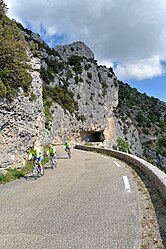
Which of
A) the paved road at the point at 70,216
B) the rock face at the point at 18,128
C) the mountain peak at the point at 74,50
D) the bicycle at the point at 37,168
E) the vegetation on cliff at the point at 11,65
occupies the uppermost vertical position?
the mountain peak at the point at 74,50

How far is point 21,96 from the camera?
1354 centimetres

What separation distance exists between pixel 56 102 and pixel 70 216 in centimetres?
4086

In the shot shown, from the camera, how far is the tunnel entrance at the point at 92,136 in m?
57.2

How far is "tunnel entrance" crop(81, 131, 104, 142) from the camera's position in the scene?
5715cm

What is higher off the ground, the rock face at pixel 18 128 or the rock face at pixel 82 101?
the rock face at pixel 82 101

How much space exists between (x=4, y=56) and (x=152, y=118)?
334 feet

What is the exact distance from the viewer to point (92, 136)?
61.9m

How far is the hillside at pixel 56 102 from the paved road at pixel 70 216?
13.2 ft

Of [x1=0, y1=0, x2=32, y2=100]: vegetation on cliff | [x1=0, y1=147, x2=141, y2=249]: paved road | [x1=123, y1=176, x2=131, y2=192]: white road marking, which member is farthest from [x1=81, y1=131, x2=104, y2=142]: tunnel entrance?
[x1=0, y1=147, x2=141, y2=249]: paved road

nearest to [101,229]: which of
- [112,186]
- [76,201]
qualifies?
[76,201]

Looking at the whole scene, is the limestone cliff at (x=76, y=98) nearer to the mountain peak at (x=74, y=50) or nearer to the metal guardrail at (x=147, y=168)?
the mountain peak at (x=74, y=50)

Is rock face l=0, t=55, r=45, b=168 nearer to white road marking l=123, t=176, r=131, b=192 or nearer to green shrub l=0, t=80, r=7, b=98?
green shrub l=0, t=80, r=7, b=98

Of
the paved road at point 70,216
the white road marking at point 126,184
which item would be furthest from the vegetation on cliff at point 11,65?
the white road marking at point 126,184

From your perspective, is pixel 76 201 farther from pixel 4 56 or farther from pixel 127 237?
pixel 4 56
